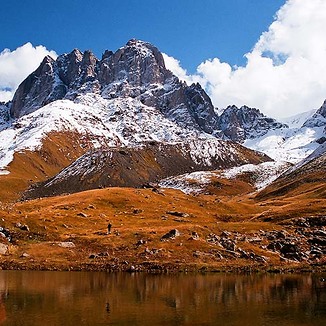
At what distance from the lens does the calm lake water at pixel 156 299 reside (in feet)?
138

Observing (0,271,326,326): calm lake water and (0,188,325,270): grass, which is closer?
(0,271,326,326): calm lake water

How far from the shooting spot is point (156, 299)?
2080 inches

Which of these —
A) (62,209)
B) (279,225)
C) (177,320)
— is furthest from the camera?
(62,209)

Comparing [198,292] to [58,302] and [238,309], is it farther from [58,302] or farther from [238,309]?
[58,302]

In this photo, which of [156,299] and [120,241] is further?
[120,241]

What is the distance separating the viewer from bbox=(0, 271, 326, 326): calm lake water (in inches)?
1654

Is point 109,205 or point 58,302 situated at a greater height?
point 109,205

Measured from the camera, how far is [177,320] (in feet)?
137

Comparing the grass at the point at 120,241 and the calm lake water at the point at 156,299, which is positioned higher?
the grass at the point at 120,241

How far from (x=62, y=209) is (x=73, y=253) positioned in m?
46.7

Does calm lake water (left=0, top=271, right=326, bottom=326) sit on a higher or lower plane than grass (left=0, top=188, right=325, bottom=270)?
lower

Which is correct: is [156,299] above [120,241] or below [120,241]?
below

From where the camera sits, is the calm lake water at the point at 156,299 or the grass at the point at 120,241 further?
the grass at the point at 120,241

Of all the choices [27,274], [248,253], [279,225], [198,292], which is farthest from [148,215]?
[198,292]
